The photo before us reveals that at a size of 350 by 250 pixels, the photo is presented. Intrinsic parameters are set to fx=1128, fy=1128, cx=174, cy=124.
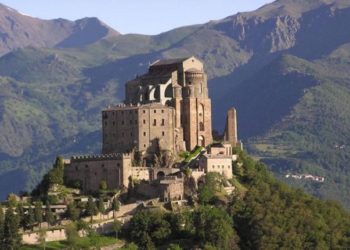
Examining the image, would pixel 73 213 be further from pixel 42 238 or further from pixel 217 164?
pixel 217 164

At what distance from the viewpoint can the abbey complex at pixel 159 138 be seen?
5335 inches

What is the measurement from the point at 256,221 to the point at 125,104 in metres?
30.0

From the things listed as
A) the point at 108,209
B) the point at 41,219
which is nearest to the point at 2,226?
the point at 41,219

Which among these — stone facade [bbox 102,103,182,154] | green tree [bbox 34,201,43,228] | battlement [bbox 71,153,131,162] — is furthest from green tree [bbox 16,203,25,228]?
stone facade [bbox 102,103,182,154]

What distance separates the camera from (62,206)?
130 m

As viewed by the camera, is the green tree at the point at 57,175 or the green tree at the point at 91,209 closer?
→ the green tree at the point at 91,209

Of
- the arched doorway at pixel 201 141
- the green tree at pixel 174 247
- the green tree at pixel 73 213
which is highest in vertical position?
the arched doorway at pixel 201 141

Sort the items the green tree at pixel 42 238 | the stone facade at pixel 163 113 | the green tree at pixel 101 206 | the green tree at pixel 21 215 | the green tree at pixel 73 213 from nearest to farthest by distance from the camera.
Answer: the green tree at pixel 42 238 → the green tree at pixel 21 215 → the green tree at pixel 73 213 → the green tree at pixel 101 206 → the stone facade at pixel 163 113

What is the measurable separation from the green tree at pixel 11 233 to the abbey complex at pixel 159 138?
17937 millimetres

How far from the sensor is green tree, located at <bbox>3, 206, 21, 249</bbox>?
118250 mm

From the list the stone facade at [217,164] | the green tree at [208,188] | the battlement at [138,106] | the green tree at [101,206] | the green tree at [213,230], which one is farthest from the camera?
the battlement at [138,106]

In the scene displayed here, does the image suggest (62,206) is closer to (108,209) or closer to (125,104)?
(108,209)

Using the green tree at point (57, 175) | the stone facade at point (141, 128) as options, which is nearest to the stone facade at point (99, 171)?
the green tree at point (57, 175)

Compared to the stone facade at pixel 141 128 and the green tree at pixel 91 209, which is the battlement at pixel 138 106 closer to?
the stone facade at pixel 141 128
